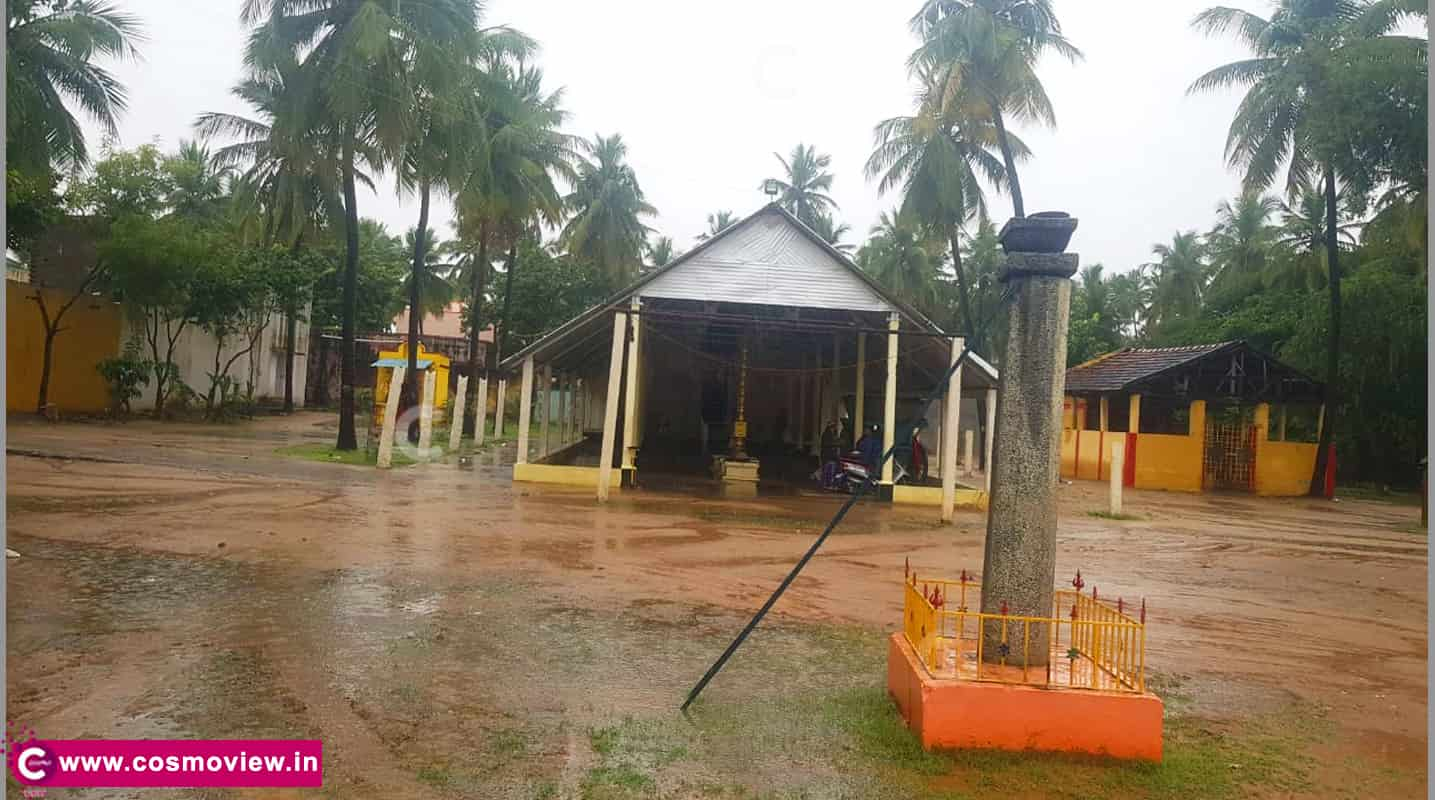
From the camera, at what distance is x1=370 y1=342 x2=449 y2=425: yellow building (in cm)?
2714

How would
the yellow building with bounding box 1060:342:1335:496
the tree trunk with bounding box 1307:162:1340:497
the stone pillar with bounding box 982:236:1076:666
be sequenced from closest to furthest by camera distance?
the stone pillar with bounding box 982:236:1076:666, the tree trunk with bounding box 1307:162:1340:497, the yellow building with bounding box 1060:342:1335:496

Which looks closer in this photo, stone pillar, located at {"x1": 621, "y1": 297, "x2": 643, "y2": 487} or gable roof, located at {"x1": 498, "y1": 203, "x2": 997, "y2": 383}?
stone pillar, located at {"x1": 621, "y1": 297, "x2": 643, "y2": 487}

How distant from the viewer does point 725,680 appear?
557 cm

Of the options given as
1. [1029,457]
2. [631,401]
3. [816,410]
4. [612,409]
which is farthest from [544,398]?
[1029,457]

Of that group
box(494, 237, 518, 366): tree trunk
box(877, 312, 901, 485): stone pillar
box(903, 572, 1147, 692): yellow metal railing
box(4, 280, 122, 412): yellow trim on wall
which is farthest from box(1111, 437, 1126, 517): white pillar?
box(4, 280, 122, 412): yellow trim on wall

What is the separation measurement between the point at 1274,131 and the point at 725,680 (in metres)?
22.8

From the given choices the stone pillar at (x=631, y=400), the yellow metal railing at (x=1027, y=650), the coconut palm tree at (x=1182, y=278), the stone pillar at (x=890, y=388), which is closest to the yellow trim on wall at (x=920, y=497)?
the stone pillar at (x=890, y=388)

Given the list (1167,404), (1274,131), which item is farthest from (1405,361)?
(1274,131)

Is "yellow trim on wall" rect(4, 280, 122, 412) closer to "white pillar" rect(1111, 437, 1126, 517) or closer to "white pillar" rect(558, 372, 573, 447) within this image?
"white pillar" rect(558, 372, 573, 447)

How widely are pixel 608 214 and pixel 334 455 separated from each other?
2020 cm

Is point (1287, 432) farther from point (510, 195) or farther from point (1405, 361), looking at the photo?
A: point (510, 195)

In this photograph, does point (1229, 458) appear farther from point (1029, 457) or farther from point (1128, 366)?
point (1029, 457)

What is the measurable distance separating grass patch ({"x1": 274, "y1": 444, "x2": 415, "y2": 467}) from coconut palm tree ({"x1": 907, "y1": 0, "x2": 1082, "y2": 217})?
49.4ft

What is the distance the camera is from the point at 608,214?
36.5 meters
